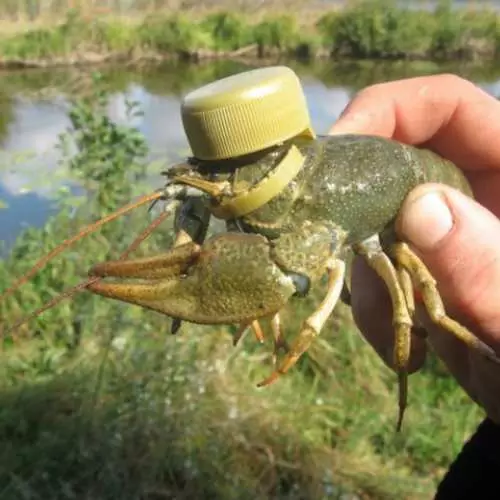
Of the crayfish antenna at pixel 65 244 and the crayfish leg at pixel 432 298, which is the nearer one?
the crayfish antenna at pixel 65 244

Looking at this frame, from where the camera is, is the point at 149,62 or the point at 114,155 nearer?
the point at 114,155

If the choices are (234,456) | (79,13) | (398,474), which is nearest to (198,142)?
(234,456)

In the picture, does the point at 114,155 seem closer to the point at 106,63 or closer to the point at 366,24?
the point at 106,63

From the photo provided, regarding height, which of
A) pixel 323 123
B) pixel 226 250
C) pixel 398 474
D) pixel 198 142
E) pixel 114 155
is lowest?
pixel 323 123

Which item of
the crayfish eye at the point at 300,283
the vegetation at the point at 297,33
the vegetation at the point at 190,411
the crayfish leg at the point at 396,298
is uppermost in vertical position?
the crayfish eye at the point at 300,283

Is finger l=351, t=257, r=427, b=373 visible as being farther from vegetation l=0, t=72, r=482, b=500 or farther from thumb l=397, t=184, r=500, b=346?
vegetation l=0, t=72, r=482, b=500

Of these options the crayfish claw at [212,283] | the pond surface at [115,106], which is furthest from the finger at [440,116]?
the pond surface at [115,106]

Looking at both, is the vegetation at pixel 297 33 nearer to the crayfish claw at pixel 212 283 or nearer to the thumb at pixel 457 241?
the thumb at pixel 457 241
